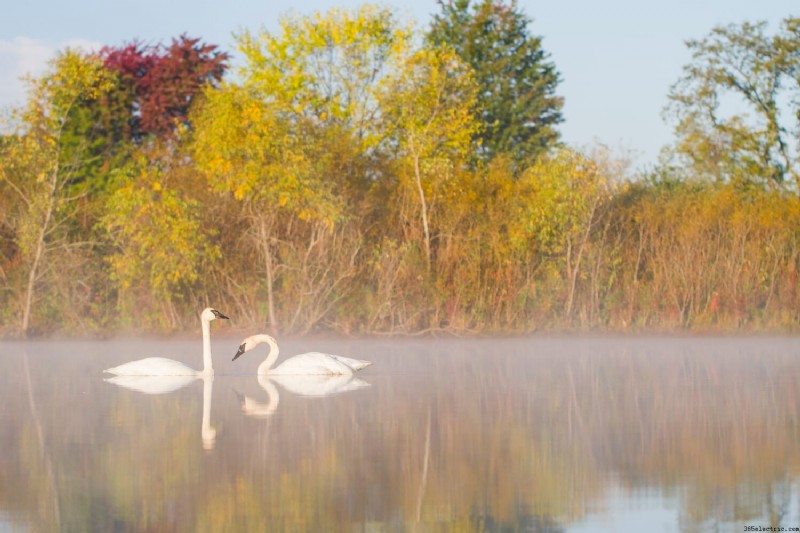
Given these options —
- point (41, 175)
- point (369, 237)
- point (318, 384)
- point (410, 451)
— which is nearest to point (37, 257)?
point (41, 175)

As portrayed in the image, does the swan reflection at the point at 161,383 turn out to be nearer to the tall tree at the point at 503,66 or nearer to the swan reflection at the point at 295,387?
the swan reflection at the point at 295,387

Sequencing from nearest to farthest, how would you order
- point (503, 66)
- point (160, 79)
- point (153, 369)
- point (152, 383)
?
point (152, 383), point (153, 369), point (160, 79), point (503, 66)

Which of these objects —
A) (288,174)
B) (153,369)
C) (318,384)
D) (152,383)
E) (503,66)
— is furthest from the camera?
(503,66)

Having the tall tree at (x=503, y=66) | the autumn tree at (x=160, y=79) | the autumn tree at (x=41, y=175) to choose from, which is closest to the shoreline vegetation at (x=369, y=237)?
the autumn tree at (x=41, y=175)

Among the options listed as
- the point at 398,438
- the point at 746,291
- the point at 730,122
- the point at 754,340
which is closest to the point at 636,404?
the point at 398,438

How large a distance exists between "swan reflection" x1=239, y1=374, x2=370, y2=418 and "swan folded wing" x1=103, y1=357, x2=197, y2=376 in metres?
0.95

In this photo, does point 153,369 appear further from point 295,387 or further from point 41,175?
point 41,175

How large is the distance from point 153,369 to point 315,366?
193cm

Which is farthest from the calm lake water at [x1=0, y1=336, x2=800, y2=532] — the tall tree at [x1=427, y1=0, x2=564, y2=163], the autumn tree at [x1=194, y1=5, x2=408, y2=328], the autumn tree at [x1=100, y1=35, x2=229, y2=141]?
the tall tree at [x1=427, y1=0, x2=564, y2=163]

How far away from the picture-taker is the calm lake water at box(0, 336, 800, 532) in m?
6.55

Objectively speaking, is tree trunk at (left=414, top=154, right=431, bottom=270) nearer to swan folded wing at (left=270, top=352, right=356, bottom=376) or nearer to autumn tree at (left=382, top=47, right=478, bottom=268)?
autumn tree at (left=382, top=47, right=478, bottom=268)

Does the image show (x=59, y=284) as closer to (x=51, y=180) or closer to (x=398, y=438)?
(x=51, y=180)

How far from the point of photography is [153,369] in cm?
1582

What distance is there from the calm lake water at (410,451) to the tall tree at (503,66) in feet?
91.9
